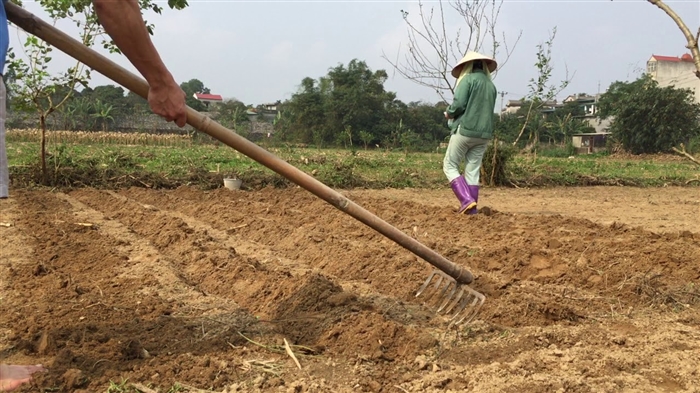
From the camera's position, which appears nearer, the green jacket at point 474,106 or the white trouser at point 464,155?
the green jacket at point 474,106

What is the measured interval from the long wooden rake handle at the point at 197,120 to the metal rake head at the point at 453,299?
0.90 ft

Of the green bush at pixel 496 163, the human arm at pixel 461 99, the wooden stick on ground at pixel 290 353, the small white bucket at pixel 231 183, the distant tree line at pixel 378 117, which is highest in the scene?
the distant tree line at pixel 378 117

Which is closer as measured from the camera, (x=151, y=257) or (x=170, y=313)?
(x=170, y=313)

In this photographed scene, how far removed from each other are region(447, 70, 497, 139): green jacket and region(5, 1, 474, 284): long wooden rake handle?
4025 millimetres

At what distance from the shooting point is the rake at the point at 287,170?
255 centimetres

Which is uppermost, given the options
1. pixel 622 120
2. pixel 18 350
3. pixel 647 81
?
pixel 647 81

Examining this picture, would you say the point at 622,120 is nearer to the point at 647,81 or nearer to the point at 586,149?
the point at 647,81

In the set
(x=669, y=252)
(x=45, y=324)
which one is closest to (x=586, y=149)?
(x=669, y=252)

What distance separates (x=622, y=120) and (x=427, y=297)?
37.4 meters

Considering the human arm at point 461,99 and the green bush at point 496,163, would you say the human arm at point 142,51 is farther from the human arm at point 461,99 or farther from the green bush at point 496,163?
the green bush at point 496,163

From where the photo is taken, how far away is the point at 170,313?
326 centimetres

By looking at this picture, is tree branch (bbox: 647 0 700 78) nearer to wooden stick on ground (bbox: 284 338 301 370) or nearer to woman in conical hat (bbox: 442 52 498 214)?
wooden stick on ground (bbox: 284 338 301 370)

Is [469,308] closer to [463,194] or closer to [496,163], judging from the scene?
[463,194]

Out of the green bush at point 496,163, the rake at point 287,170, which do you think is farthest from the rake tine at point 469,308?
the green bush at point 496,163
